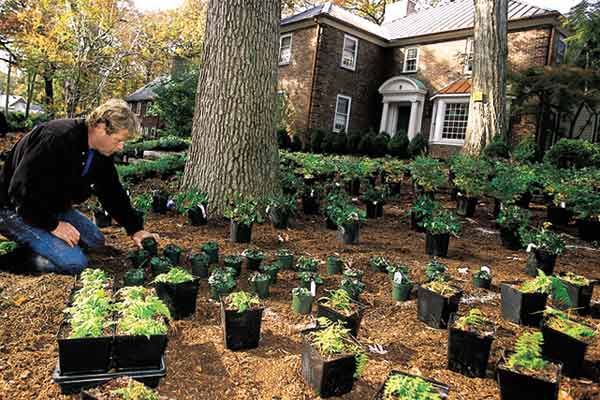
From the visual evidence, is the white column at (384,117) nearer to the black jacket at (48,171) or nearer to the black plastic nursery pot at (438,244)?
the black plastic nursery pot at (438,244)

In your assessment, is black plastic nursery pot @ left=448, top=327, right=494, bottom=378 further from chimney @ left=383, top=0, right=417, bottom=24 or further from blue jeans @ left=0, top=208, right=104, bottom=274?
chimney @ left=383, top=0, right=417, bottom=24

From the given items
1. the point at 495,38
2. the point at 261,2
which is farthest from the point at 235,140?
the point at 495,38

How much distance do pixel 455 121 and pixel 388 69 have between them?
4818 millimetres

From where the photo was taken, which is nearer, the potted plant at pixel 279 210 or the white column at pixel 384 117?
the potted plant at pixel 279 210

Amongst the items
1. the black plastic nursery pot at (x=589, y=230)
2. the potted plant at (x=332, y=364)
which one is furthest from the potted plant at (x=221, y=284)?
the black plastic nursery pot at (x=589, y=230)

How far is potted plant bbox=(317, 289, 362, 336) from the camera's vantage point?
231 cm

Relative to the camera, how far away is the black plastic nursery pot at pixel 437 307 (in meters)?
2.60

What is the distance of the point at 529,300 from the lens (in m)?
2.69

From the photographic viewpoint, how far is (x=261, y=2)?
481 centimetres

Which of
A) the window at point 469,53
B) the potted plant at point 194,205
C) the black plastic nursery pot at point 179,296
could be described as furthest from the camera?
the window at point 469,53

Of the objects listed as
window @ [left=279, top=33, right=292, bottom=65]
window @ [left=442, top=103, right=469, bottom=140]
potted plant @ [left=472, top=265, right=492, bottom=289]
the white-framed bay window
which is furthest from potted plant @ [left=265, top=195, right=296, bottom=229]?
the white-framed bay window

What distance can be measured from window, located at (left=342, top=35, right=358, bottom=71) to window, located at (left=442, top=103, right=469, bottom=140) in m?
4.79

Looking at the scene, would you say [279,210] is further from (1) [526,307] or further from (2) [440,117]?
(2) [440,117]

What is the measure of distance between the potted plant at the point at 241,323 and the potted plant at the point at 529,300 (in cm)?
170
